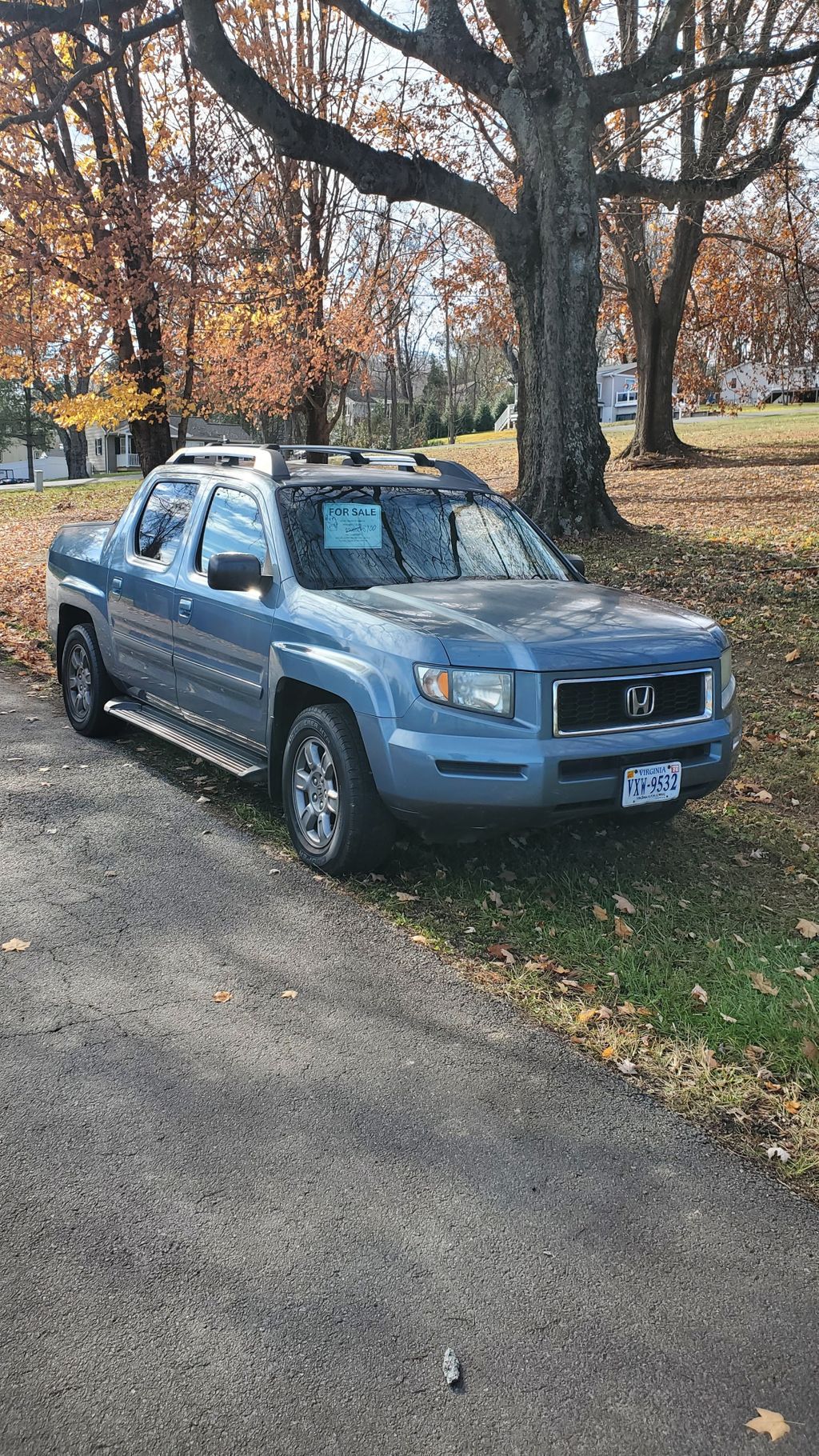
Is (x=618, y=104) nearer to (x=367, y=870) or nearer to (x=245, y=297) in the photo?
(x=245, y=297)

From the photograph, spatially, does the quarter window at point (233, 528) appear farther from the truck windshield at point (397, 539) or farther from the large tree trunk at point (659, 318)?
the large tree trunk at point (659, 318)

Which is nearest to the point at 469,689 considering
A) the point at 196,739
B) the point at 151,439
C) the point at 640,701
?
the point at 640,701

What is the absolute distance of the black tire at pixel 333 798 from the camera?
4961mm

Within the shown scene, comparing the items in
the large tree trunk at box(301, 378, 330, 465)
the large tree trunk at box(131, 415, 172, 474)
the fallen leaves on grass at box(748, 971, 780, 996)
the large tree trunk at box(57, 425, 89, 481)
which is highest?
the large tree trunk at box(57, 425, 89, 481)

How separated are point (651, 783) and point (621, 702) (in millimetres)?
373

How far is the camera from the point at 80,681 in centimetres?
801

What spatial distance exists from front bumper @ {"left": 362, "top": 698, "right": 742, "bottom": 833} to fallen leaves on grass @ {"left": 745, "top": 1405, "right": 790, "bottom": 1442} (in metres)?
2.52

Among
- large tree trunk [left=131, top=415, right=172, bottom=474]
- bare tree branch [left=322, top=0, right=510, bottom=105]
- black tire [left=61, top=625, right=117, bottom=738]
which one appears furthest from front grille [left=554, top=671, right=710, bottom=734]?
large tree trunk [left=131, top=415, right=172, bottom=474]

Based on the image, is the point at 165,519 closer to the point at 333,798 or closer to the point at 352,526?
the point at 352,526

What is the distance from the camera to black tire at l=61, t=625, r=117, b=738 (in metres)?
7.65

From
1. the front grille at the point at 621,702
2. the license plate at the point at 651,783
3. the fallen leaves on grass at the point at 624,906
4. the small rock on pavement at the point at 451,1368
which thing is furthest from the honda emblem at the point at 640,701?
the small rock on pavement at the point at 451,1368

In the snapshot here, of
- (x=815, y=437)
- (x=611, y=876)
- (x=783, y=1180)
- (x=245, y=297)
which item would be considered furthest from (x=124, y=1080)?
(x=815, y=437)

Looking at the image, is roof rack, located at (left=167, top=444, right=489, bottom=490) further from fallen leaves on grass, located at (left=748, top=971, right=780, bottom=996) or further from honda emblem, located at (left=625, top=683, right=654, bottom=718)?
fallen leaves on grass, located at (left=748, top=971, right=780, bottom=996)

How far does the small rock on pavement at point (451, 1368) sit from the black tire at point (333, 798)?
2675mm
